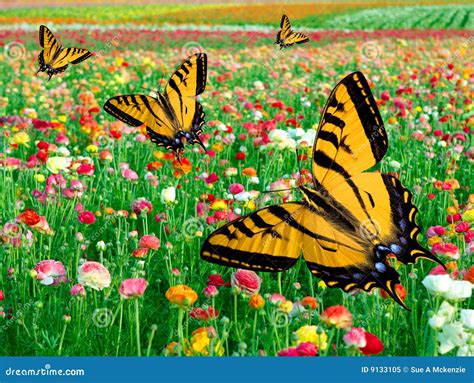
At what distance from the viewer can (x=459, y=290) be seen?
183 cm

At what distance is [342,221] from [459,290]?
0.42 metres

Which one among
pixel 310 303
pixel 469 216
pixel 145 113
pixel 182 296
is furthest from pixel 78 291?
pixel 145 113

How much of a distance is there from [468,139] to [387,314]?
8.84ft

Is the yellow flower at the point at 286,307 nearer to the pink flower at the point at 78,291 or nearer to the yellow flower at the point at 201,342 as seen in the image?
the yellow flower at the point at 201,342

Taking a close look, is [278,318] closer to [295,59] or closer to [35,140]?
[35,140]

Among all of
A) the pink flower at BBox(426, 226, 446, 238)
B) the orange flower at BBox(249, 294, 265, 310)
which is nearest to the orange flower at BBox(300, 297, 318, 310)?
the orange flower at BBox(249, 294, 265, 310)

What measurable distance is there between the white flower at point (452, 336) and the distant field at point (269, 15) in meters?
17.6

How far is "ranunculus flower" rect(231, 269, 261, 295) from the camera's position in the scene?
2.04m

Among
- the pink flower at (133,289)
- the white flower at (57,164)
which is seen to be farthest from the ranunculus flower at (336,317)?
the white flower at (57,164)

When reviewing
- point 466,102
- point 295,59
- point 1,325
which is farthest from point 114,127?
point 295,59

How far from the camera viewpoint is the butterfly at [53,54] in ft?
13.5

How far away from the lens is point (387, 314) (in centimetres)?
205

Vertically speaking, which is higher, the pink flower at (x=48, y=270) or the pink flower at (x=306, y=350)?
the pink flower at (x=306, y=350)

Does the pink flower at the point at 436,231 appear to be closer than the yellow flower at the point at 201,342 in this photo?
No
